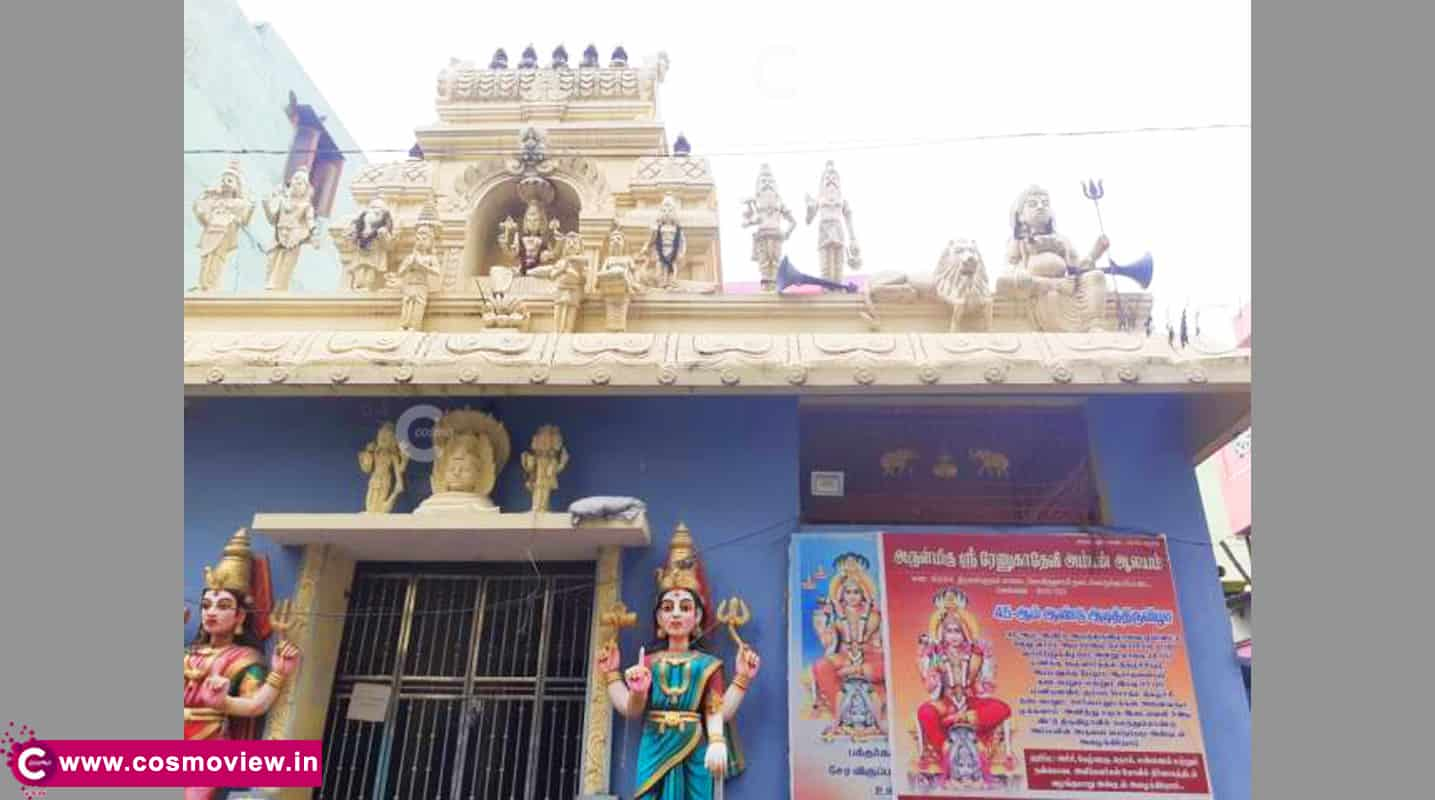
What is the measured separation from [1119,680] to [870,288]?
160 inches

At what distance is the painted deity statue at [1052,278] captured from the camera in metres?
8.52

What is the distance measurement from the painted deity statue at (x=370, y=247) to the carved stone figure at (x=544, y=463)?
3402 millimetres

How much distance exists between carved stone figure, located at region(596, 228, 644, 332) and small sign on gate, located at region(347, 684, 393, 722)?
3789 mm

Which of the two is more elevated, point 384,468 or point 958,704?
point 384,468

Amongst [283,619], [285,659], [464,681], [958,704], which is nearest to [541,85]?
[283,619]

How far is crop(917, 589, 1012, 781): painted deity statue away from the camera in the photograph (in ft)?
22.0

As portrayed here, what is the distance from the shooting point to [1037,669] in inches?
275

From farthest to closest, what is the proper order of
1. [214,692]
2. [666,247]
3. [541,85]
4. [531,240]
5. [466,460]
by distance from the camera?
[541,85], [531,240], [666,247], [466,460], [214,692]

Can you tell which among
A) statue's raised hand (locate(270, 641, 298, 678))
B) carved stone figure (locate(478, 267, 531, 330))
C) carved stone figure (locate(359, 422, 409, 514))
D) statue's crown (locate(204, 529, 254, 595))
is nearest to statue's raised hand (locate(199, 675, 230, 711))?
statue's raised hand (locate(270, 641, 298, 678))

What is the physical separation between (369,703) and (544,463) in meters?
2.36

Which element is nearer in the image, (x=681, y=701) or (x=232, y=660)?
(x=681, y=701)
